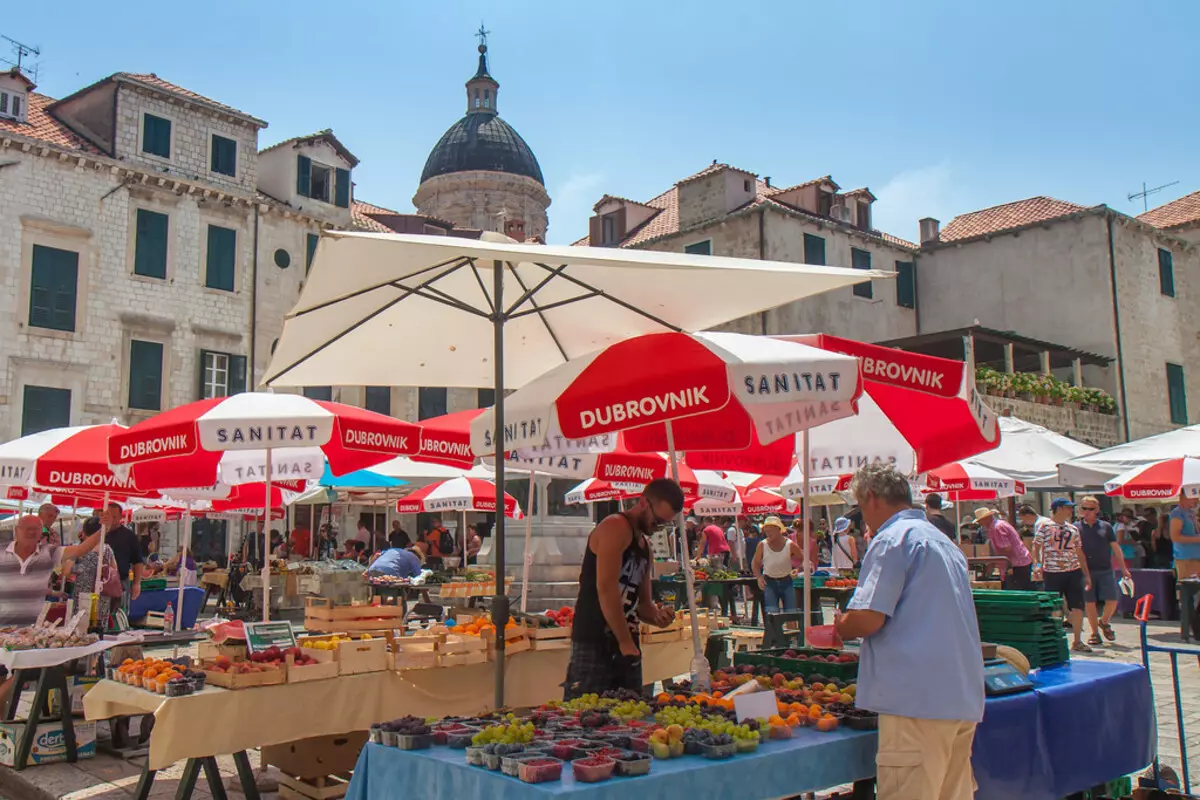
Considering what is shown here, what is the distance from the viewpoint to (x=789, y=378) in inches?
189

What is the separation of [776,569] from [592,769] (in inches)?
412

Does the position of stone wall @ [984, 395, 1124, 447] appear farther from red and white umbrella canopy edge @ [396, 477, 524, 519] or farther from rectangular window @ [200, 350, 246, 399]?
rectangular window @ [200, 350, 246, 399]

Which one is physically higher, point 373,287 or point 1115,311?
point 1115,311

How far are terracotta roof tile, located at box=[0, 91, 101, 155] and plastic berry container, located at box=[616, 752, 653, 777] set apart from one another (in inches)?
1050

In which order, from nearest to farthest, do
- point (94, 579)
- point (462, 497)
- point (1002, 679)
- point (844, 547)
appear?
point (1002, 679), point (94, 579), point (844, 547), point (462, 497)

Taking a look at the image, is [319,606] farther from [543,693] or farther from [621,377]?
[621,377]

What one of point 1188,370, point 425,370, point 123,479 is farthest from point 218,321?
point 1188,370

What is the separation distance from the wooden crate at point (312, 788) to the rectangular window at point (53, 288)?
22.9 meters

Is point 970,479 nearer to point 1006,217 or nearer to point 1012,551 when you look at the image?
point 1012,551

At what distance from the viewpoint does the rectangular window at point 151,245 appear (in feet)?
89.6

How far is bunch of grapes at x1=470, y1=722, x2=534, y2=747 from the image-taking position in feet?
12.2

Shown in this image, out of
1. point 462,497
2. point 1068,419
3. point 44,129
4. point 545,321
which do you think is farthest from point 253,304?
point 545,321

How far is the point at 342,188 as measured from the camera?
32.7m

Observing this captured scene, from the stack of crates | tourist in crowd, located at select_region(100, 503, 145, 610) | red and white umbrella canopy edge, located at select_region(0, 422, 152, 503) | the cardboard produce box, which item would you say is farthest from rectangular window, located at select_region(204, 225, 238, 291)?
the stack of crates
